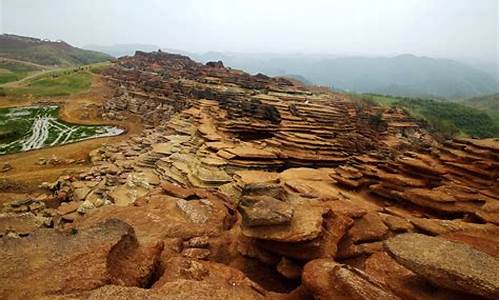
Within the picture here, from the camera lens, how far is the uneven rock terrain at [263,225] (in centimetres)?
743

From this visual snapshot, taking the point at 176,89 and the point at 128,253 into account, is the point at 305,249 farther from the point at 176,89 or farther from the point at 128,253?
the point at 176,89

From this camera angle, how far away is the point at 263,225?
9.78 metres

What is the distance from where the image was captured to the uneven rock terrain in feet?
24.4

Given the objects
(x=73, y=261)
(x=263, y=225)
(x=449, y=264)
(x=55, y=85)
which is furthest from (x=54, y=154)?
(x=55, y=85)

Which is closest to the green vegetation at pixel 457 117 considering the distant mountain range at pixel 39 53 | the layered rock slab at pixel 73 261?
the layered rock slab at pixel 73 261

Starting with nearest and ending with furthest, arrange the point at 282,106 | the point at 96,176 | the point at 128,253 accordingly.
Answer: the point at 128,253, the point at 96,176, the point at 282,106

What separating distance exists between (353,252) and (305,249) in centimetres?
184

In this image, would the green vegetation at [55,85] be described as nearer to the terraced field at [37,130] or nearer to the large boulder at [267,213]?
the terraced field at [37,130]

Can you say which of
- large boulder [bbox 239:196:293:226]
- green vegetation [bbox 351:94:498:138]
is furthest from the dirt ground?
green vegetation [bbox 351:94:498:138]

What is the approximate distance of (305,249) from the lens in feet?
30.7

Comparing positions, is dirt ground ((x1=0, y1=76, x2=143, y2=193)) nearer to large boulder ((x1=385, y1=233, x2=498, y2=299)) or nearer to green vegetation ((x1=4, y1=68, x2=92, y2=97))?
green vegetation ((x1=4, y1=68, x2=92, y2=97))

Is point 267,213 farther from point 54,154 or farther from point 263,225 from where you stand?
point 54,154

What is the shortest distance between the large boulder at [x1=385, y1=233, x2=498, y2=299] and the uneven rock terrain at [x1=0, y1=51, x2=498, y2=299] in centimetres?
2

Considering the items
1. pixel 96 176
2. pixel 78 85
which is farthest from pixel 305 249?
pixel 78 85
